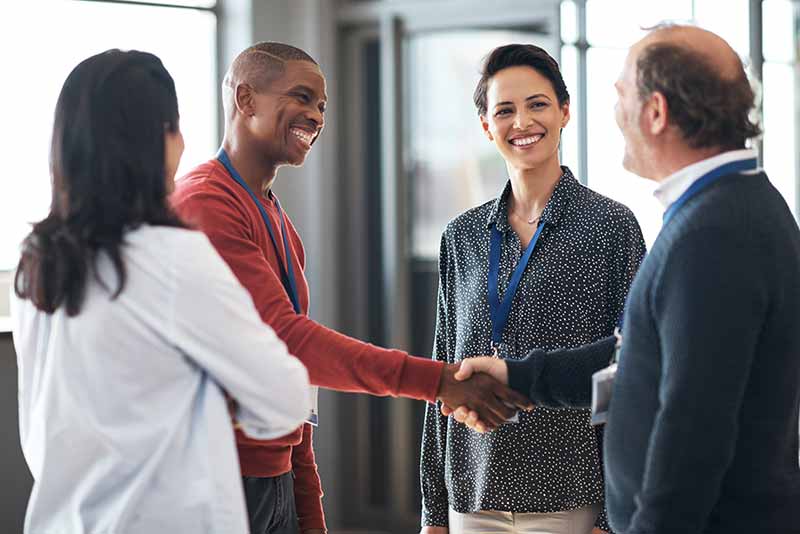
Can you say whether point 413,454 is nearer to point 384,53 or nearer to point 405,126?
point 405,126

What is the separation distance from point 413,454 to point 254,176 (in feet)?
9.92

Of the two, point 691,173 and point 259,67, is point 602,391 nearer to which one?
point 691,173

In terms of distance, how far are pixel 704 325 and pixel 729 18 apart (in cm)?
314

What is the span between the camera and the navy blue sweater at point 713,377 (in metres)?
1.63

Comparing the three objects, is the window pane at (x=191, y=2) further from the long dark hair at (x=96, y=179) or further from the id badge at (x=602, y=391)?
the id badge at (x=602, y=391)

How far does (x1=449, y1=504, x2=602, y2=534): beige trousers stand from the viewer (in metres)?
2.37

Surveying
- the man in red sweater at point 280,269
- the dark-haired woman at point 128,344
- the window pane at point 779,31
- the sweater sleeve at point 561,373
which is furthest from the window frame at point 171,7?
the dark-haired woman at point 128,344

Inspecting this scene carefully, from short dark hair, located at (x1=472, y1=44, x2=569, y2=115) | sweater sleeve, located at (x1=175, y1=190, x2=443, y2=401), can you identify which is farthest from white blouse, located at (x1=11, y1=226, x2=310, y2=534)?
short dark hair, located at (x1=472, y1=44, x2=569, y2=115)

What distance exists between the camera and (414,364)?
2.28 meters

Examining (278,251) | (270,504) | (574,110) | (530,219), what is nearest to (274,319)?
(278,251)

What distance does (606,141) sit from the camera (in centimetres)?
443

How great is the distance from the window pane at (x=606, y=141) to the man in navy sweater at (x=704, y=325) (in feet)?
8.40

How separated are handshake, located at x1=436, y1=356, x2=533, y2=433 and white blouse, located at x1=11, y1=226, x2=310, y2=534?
0.74 meters

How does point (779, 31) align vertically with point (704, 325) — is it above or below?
above
